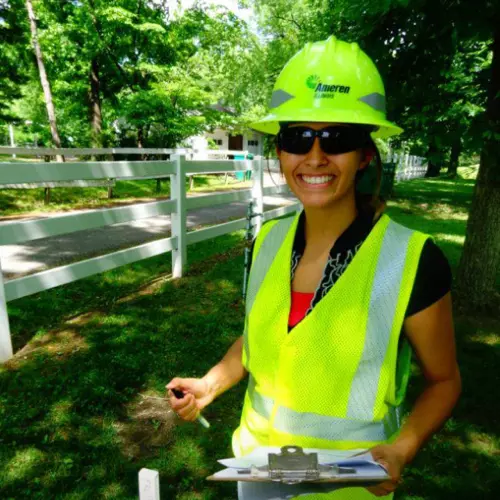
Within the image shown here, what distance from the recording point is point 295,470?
97 cm

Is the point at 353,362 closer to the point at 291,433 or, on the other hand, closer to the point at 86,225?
the point at 291,433

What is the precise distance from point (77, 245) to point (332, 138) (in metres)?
7.41

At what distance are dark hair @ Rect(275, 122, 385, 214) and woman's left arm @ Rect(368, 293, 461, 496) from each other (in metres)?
0.40

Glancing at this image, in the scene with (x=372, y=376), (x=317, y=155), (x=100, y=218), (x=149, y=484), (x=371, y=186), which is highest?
(x=317, y=155)

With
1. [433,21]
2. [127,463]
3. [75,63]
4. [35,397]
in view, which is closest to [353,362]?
[127,463]

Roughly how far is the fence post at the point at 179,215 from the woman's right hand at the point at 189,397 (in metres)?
4.79

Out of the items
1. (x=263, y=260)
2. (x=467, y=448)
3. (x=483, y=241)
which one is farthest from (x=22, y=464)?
(x=483, y=241)

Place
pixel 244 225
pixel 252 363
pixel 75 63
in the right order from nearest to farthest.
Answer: pixel 252 363, pixel 244 225, pixel 75 63

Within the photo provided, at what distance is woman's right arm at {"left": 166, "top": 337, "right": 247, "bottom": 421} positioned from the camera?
148cm

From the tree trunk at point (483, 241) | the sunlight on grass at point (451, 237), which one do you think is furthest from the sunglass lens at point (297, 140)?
the sunlight on grass at point (451, 237)

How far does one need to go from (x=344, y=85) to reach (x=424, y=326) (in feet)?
2.41

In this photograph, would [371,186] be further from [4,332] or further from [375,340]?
[4,332]

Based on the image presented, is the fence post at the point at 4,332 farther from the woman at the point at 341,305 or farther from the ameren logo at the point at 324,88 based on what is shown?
the ameren logo at the point at 324,88

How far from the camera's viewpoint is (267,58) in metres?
28.1
